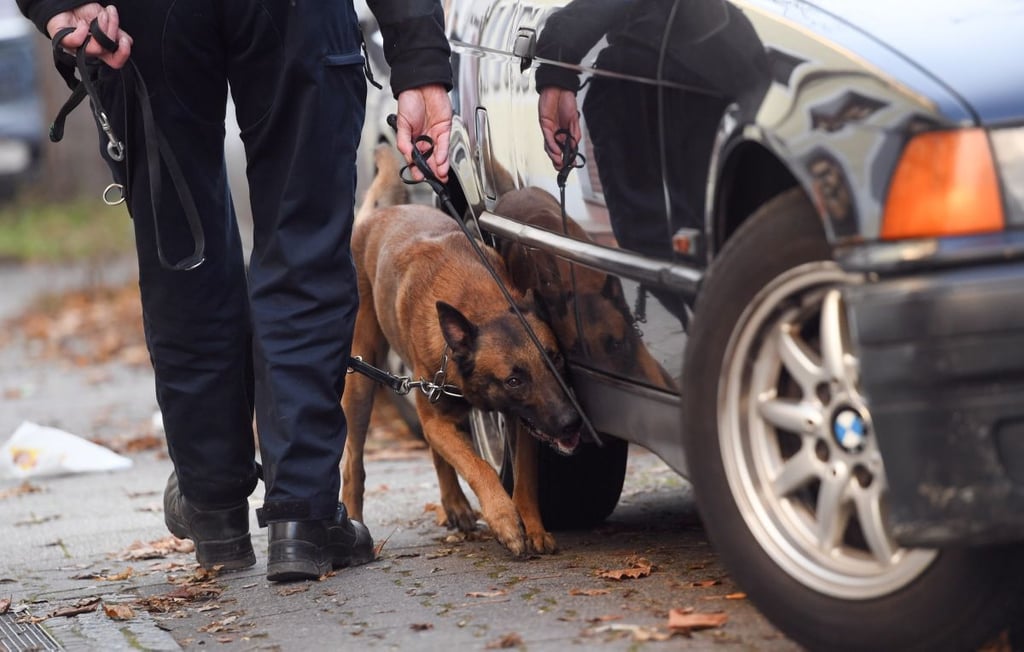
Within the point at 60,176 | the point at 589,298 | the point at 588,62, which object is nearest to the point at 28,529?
the point at 589,298

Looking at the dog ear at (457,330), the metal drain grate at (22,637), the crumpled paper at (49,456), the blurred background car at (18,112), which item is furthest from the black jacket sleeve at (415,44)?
the blurred background car at (18,112)

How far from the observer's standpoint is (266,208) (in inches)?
154

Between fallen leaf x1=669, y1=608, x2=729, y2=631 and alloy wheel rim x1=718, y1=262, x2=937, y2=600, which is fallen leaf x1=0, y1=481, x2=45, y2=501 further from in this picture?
alloy wheel rim x1=718, y1=262, x2=937, y2=600

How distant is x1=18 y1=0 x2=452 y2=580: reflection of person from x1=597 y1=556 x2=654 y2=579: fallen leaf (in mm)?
746

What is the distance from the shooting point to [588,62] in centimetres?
349

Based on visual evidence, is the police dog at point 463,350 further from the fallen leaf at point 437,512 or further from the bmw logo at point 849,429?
the bmw logo at point 849,429

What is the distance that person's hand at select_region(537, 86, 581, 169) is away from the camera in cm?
357

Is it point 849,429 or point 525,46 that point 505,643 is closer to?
point 849,429

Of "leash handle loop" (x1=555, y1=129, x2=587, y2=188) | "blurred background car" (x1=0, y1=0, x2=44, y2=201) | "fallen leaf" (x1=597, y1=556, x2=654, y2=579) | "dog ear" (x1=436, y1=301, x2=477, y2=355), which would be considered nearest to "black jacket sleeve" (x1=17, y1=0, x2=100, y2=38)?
"leash handle loop" (x1=555, y1=129, x2=587, y2=188)

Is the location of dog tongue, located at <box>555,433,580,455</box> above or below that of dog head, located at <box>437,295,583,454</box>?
below

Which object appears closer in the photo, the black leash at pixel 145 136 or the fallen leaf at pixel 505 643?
the fallen leaf at pixel 505 643

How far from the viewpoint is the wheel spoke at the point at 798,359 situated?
108 inches

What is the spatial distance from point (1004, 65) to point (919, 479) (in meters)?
0.73

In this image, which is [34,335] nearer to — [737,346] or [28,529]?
[28,529]
